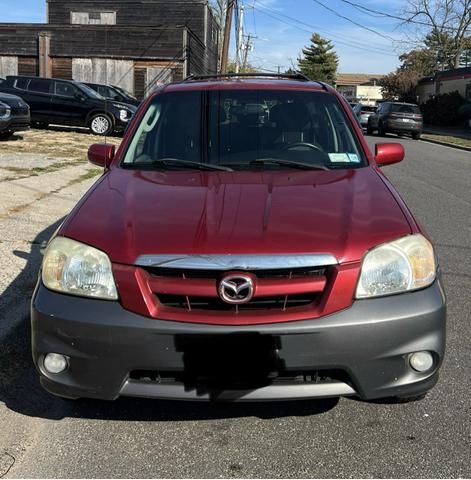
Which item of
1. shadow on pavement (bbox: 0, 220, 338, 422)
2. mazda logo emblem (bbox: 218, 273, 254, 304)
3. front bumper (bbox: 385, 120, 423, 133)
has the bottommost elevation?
front bumper (bbox: 385, 120, 423, 133)

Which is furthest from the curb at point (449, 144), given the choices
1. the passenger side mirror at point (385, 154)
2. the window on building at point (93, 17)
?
the window on building at point (93, 17)

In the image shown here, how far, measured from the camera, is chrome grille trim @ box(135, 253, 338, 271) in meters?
2.59

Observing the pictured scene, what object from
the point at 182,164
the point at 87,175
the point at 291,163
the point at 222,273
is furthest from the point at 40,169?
the point at 222,273

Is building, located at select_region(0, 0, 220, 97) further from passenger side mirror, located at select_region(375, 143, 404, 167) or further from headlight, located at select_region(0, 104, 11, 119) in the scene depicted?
passenger side mirror, located at select_region(375, 143, 404, 167)

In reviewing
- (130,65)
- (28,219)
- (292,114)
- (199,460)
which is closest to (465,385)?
(199,460)

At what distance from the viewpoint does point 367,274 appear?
268 centimetres

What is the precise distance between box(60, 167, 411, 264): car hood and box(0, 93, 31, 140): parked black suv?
11948 mm

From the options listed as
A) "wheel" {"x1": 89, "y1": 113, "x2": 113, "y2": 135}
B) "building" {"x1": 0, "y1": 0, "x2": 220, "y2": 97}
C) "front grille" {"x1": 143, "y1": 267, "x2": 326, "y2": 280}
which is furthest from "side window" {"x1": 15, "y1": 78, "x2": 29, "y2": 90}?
"front grille" {"x1": 143, "y1": 267, "x2": 326, "y2": 280}

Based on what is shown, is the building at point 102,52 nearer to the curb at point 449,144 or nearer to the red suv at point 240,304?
the curb at point 449,144

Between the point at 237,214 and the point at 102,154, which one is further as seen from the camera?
the point at 102,154

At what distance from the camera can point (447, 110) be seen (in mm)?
37469

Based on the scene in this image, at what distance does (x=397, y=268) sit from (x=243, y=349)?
2.65ft

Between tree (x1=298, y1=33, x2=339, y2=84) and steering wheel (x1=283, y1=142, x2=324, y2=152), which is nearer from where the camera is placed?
steering wheel (x1=283, y1=142, x2=324, y2=152)

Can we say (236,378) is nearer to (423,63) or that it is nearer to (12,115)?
(12,115)
